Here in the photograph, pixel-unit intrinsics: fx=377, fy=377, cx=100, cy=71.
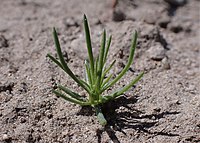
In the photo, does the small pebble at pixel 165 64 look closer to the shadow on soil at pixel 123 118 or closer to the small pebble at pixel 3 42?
the shadow on soil at pixel 123 118

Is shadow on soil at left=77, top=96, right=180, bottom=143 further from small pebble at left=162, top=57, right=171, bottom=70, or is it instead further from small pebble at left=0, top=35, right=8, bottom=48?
small pebble at left=0, top=35, right=8, bottom=48

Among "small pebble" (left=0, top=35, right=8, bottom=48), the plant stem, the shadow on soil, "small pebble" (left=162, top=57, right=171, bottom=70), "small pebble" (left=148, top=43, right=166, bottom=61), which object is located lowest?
the shadow on soil

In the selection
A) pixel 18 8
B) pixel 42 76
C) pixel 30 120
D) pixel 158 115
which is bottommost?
pixel 158 115

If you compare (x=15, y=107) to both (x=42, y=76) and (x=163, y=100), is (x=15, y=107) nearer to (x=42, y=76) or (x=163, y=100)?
(x=42, y=76)

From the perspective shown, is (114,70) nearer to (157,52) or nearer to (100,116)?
(157,52)

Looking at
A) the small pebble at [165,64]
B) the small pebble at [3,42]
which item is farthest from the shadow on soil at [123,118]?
the small pebble at [3,42]

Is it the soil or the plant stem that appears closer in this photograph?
the plant stem

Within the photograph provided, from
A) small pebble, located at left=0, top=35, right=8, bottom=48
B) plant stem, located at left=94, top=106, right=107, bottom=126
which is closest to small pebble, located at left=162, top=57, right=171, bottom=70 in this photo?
plant stem, located at left=94, top=106, right=107, bottom=126

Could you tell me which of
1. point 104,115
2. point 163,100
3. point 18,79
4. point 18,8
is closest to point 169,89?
point 163,100
